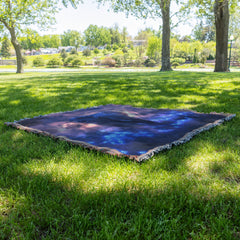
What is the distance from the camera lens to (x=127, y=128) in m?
3.33

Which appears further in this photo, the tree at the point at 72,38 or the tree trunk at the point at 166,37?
the tree at the point at 72,38

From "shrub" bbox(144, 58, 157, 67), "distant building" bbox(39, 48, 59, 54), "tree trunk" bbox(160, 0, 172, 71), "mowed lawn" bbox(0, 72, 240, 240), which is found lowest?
"mowed lawn" bbox(0, 72, 240, 240)

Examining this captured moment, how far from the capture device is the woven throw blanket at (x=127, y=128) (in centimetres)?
261

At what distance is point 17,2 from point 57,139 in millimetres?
19563

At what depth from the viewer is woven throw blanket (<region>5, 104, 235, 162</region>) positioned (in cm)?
261

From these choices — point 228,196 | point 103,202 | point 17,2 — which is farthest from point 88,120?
point 17,2

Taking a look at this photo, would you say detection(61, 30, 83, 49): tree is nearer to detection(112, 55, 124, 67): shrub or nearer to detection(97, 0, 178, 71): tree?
detection(112, 55, 124, 67): shrub

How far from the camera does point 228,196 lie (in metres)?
1.70

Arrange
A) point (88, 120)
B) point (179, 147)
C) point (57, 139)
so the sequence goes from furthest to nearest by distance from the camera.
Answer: point (88, 120), point (57, 139), point (179, 147)

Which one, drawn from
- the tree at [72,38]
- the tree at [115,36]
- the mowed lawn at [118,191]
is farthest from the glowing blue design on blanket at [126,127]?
the tree at [72,38]

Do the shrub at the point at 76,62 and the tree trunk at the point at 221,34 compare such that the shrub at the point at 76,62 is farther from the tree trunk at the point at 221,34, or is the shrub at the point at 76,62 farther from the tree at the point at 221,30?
the tree trunk at the point at 221,34

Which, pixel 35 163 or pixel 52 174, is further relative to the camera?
pixel 35 163

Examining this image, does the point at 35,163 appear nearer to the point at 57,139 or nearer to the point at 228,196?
the point at 57,139

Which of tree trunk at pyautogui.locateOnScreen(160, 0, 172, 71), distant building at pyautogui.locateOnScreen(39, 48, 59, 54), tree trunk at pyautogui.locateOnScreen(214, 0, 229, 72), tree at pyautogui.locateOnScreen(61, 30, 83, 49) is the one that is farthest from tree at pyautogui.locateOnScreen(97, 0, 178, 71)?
distant building at pyautogui.locateOnScreen(39, 48, 59, 54)
